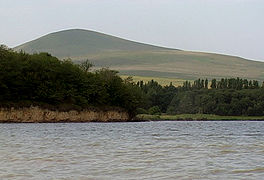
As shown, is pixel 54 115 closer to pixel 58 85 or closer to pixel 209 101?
pixel 58 85

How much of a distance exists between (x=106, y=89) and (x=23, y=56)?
21730 mm

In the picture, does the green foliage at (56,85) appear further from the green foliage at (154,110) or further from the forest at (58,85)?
the green foliage at (154,110)

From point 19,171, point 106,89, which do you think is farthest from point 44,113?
point 19,171

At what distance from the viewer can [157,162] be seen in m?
19.8

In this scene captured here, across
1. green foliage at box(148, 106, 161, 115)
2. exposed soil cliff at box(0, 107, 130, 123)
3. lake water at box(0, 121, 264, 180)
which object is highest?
Result: lake water at box(0, 121, 264, 180)

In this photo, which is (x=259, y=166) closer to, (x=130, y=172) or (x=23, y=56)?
(x=130, y=172)

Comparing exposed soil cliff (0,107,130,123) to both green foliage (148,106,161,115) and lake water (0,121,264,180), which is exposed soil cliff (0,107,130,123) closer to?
green foliage (148,106,161,115)

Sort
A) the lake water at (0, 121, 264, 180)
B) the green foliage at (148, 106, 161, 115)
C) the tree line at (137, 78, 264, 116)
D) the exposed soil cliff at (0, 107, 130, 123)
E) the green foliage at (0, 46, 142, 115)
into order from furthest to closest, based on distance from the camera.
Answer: the tree line at (137, 78, 264, 116)
the green foliage at (148, 106, 161, 115)
the green foliage at (0, 46, 142, 115)
the exposed soil cliff at (0, 107, 130, 123)
the lake water at (0, 121, 264, 180)

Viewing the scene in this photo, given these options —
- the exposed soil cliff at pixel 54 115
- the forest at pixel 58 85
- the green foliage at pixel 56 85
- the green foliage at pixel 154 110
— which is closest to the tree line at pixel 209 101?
the green foliage at pixel 154 110

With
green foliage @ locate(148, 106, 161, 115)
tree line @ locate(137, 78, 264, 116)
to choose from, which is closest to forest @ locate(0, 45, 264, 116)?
tree line @ locate(137, 78, 264, 116)

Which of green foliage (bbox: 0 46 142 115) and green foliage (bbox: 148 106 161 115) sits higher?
green foliage (bbox: 0 46 142 115)

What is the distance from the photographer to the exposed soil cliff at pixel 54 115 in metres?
84.1

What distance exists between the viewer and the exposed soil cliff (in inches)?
3312

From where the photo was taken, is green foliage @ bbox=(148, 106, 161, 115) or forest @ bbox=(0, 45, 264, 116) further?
green foliage @ bbox=(148, 106, 161, 115)
